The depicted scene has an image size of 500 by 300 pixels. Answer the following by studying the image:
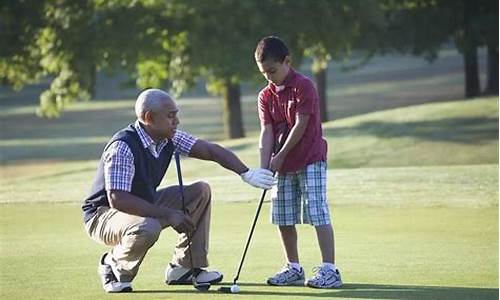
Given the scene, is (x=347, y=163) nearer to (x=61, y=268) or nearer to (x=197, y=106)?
(x=61, y=268)

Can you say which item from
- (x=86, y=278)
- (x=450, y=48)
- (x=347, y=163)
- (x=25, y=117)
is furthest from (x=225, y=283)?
(x=450, y=48)

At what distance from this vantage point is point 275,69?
8219 millimetres

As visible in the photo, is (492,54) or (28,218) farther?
(492,54)

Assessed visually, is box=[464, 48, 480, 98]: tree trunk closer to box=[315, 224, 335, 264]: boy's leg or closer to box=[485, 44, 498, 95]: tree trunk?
box=[485, 44, 498, 95]: tree trunk

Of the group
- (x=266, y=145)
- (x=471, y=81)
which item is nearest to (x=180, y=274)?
(x=266, y=145)

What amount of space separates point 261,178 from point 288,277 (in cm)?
68

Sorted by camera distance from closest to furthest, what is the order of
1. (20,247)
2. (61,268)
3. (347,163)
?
1. (61,268)
2. (20,247)
3. (347,163)

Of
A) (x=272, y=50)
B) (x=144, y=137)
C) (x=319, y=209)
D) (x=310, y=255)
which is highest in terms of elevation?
(x=272, y=50)

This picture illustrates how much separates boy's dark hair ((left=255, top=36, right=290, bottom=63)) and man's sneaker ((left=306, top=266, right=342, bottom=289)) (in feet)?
4.47

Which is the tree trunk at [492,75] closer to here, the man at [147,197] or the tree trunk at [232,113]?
the tree trunk at [232,113]

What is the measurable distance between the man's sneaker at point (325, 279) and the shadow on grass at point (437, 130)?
1571 centimetres

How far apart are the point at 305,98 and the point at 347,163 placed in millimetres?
13573

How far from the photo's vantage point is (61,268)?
29.4ft

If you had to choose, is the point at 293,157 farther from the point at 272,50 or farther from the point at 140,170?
the point at 140,170
